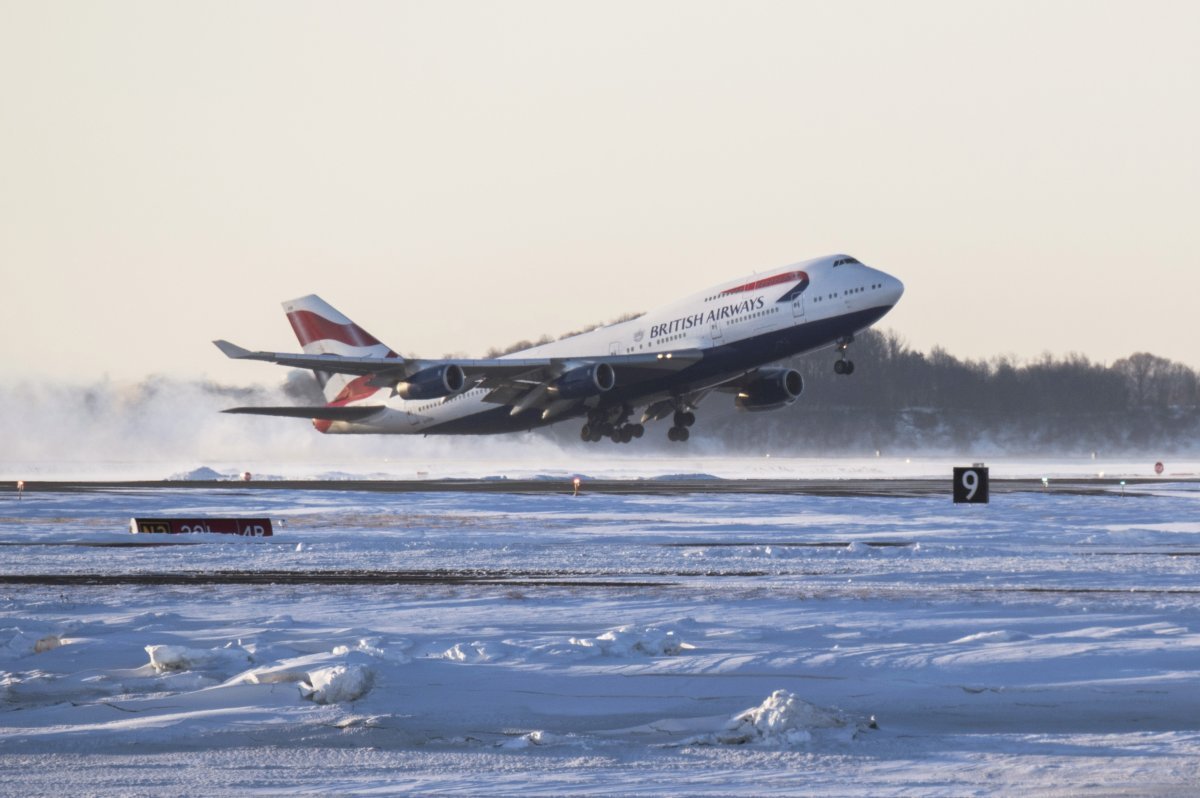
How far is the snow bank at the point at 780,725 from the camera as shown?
1006 cm

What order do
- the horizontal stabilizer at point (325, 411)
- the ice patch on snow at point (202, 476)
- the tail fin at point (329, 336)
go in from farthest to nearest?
the ice patch on snow at point (202, 476), the tail fin at point (329, 336), the horizontal stabilizer at point (325, 411)

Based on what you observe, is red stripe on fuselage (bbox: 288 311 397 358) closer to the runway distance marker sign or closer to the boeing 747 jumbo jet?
the boeing 747 jumbo jet

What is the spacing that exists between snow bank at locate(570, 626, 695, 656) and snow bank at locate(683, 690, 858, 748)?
3.06m

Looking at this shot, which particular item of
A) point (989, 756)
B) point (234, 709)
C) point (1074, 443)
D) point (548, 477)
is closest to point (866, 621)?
point (989, 756)

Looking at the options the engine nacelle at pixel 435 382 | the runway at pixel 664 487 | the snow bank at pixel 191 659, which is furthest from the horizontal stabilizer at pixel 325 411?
the snow bank at pixel 191 659

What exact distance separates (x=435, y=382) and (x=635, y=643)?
39642mm

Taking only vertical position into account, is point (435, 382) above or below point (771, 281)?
below

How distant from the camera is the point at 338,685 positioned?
11.6 metres

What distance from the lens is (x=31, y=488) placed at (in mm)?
62688

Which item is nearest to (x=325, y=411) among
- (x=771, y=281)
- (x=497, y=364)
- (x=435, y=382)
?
(x=497, y=364)

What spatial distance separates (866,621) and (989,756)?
6.86m

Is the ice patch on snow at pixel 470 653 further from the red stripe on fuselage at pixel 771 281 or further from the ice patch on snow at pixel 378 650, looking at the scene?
the red stripe on fuselage at pixel 771 281

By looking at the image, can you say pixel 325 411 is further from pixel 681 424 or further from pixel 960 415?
pixel 960 415

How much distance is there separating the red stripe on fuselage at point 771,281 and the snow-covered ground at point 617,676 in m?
25.3
